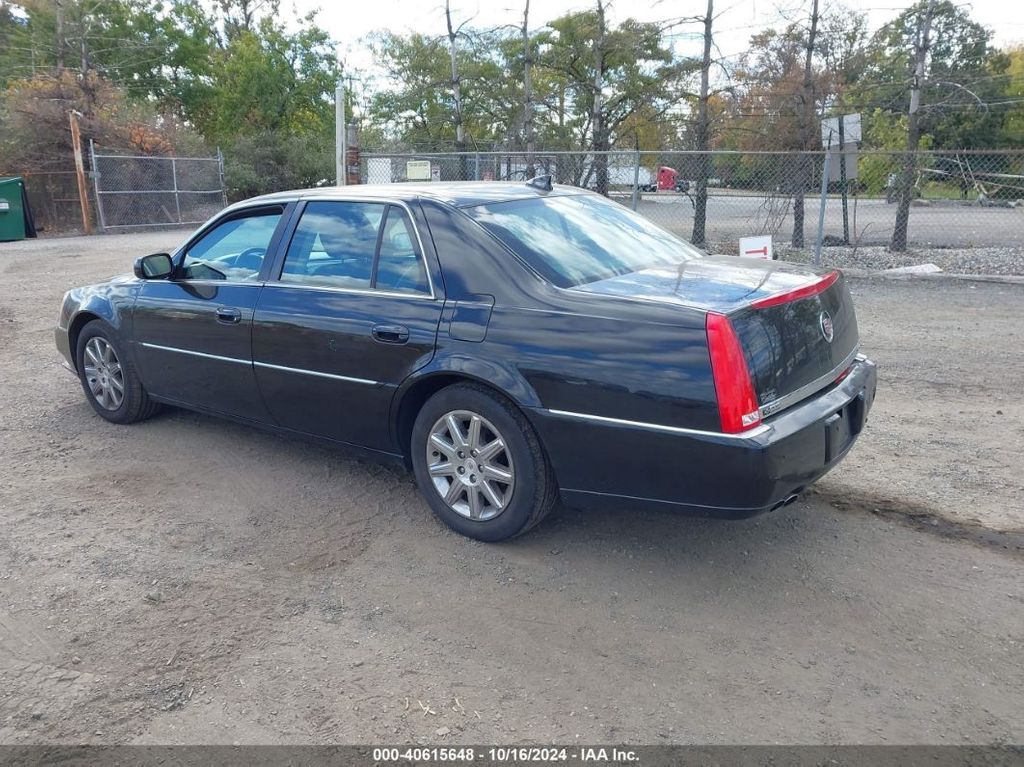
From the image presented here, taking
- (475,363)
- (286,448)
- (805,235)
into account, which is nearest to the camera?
(475,363)

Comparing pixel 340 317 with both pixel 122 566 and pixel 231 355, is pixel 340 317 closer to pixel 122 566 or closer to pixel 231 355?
pixel 231 355

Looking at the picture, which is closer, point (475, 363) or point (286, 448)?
point (475, 363)

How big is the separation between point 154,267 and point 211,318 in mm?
642

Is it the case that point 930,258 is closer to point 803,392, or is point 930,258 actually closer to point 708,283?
point 708,283

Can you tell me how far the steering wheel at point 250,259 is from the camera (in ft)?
15.7

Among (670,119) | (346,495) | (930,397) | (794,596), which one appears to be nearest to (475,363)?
(346,495)

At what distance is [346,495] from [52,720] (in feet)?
6.51

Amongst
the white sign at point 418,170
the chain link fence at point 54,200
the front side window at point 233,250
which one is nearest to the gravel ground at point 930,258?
the white sign at point 418,170

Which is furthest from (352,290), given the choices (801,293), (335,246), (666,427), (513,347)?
(801,293)

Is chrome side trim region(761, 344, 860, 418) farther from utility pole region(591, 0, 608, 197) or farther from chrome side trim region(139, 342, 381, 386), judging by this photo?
utility pole region(591, 0, 608, 197)

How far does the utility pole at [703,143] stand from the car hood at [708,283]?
10.1 meters

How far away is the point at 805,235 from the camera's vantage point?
1638 cm

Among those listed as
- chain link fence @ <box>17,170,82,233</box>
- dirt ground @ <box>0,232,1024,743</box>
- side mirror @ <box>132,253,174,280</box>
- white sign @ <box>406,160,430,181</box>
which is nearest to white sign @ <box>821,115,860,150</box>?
white sign @ <box>406,160,430,181</box>

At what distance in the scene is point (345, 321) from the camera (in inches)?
166
